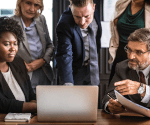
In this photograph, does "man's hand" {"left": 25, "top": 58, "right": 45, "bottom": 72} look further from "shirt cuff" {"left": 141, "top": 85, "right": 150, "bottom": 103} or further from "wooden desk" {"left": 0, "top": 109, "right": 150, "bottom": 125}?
"shirt cuff" {"left": 141, "top": 85, "right": 150, "bottom": 103}

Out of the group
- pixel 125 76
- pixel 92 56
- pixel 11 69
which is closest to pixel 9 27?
pixel 11 69

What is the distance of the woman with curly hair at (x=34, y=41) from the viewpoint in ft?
7.88

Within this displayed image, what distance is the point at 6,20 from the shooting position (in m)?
1.99

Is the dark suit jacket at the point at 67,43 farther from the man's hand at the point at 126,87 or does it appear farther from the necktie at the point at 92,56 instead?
the man's hand at the point at 126,87

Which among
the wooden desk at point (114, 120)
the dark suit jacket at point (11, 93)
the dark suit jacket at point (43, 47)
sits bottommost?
the wooden desk at point (114, 120)

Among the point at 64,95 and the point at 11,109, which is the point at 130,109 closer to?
the point at 64,95

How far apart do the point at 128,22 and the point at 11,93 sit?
1.29 meters

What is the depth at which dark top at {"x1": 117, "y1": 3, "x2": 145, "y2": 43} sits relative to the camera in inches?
86.4

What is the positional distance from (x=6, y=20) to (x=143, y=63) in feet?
4.03

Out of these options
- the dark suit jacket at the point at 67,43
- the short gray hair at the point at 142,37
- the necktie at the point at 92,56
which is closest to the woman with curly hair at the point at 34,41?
the dark suit jacket at the point at 67,43

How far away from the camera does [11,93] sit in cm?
178

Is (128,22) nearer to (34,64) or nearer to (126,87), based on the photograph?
(126,87)

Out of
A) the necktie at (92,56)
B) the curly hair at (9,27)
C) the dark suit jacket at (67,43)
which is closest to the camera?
the curly hair at (9,27)

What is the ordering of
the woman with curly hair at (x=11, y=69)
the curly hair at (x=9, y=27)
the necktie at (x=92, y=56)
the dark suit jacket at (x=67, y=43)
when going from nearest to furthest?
the woman with curly hair at (x=11, y=69)
the curly hair at (x=9, y=27)
the dark suit jacket at (x=67, y=43)
the necktie at (x=92, y=56)
